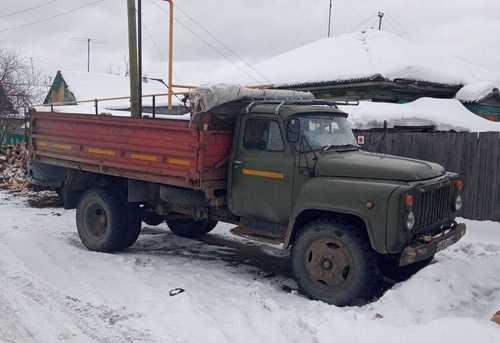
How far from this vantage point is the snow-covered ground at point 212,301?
15.7 ft

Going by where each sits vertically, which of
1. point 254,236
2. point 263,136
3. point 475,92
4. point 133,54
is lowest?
point 254,236

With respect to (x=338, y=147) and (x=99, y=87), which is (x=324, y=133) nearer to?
(x=338, y=147)

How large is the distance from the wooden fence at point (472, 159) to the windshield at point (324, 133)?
155 inches

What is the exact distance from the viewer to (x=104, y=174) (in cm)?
829

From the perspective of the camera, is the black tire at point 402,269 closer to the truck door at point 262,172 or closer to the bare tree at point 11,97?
the truck door at point 262,172

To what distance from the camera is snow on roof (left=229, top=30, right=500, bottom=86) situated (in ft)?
58.7

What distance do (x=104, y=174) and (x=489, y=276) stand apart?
5.67 meters

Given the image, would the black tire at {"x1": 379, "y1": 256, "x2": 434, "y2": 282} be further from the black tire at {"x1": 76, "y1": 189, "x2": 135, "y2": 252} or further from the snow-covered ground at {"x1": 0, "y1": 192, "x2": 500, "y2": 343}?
the black tire at {"x1": 76, "y1": 189, "x2": 135, "y2": 252}

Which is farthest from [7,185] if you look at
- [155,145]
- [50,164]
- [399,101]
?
[399,101]

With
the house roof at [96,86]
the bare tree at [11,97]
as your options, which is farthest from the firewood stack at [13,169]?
the house roof at [96,86]

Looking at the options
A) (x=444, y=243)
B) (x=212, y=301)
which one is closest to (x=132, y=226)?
(x=212, y=301)

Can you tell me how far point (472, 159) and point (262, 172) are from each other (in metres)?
5.29

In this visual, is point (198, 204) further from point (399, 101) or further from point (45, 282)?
point (399, 101)

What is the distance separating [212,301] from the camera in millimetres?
5840
